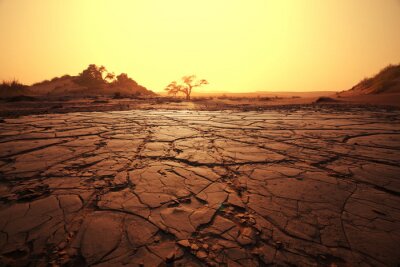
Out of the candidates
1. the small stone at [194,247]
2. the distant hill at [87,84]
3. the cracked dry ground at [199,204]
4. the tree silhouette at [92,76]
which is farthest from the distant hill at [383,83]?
the tree silhouette at [92,76]

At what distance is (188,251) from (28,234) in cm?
101

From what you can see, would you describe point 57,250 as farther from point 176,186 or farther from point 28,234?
point 176,186

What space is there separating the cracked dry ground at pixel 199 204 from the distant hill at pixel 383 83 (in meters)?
13.2

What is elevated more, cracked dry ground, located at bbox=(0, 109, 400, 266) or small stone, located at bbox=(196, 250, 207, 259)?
cracked dry ground, located at bbox=(0, 109, 400, 266)

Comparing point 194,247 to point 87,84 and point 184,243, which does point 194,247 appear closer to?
point 184,243

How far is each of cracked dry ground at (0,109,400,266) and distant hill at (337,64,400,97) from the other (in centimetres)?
1317

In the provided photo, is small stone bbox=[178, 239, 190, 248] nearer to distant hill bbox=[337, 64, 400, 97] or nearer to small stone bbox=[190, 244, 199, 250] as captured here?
small stone bbox=[190, 244, 199, 250]

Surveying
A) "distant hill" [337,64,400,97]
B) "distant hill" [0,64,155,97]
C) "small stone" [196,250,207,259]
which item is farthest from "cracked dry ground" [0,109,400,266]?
"distant hill" [0,64,155,97]

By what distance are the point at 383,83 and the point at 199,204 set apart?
1688 centimetres

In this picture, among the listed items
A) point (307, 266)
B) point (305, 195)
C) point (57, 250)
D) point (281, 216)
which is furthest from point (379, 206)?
point (57, 250)

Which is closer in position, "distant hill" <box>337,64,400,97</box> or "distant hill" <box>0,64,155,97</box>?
"distant hill" <box>337,64,400,97</box>

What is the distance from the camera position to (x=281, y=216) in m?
1.45

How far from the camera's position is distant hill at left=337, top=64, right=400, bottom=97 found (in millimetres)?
12555

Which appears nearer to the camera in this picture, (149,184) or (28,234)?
(28,234)
